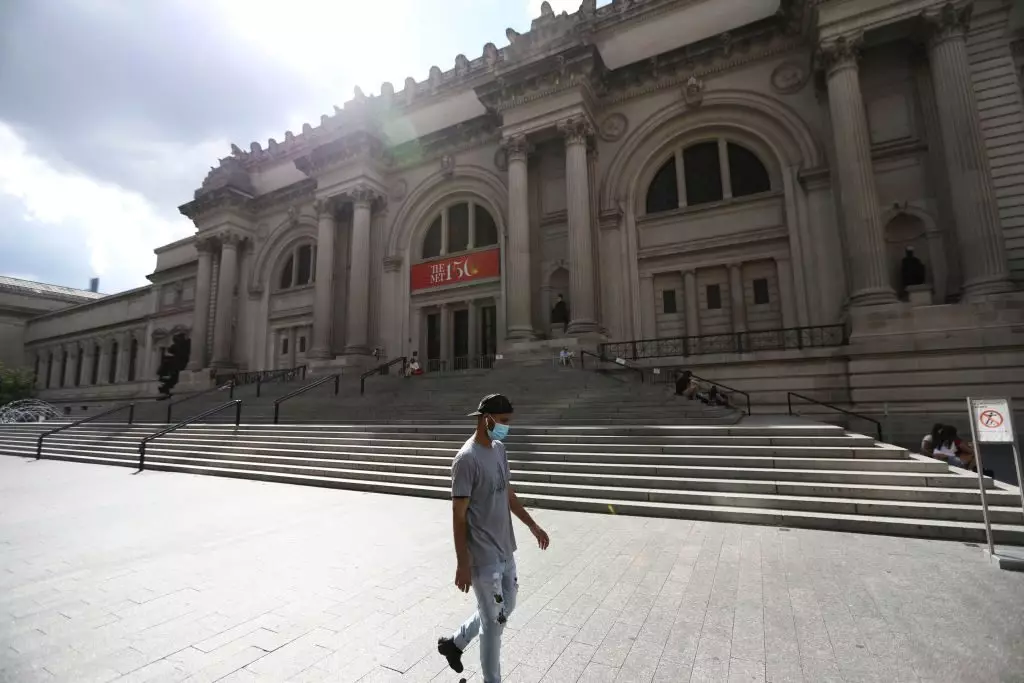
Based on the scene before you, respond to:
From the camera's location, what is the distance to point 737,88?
55.6ft

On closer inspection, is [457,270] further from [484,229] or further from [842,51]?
[842,51]

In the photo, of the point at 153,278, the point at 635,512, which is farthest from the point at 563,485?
the point at 153,278

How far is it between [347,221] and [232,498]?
19875 millimetres

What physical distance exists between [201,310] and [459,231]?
1689cm

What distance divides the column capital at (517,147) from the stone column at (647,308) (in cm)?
676

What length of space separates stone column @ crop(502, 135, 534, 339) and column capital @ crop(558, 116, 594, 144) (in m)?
1.78

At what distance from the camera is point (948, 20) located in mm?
12680

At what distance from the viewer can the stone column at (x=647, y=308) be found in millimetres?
17234

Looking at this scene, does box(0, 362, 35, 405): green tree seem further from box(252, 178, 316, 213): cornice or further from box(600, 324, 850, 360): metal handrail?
box(600, 324, 850, 360): metal handrail

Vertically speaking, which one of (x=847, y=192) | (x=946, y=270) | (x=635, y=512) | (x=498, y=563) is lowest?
(x=635, y=512)

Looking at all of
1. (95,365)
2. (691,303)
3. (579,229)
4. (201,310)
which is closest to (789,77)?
(691,303)

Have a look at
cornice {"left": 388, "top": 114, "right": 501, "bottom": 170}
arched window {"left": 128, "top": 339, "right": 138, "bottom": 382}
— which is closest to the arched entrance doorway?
cornice {"left": 388, "top": 114, "right": 501, "bottom": 170}

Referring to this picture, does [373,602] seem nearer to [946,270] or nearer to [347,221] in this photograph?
[946,270]

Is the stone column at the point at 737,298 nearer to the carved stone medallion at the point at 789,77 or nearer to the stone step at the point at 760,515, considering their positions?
the carved stone medallion at the point at 789,77
